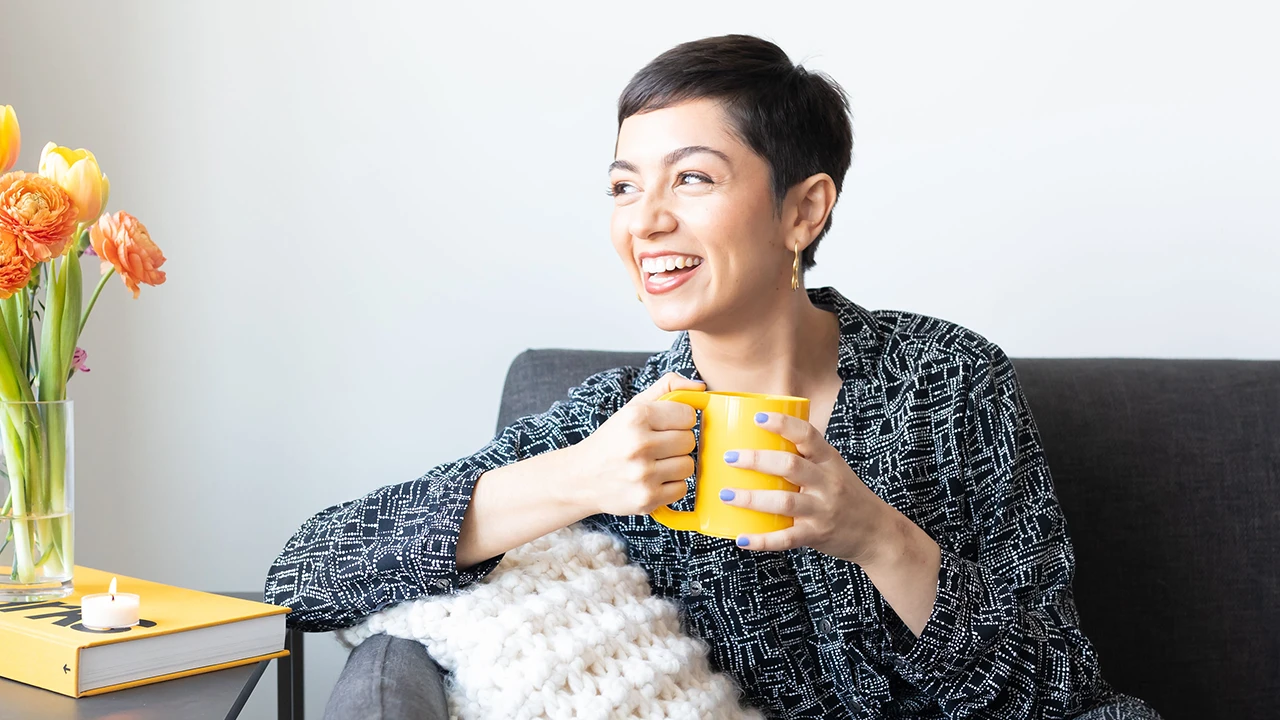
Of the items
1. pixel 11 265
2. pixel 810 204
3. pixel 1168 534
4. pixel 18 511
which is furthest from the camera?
pixel 1168 534

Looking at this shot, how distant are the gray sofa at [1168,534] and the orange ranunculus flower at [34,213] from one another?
0.67 m

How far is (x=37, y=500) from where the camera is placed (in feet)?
3.82

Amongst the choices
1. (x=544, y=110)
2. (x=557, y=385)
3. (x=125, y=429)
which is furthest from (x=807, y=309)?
(x=125, y=429)

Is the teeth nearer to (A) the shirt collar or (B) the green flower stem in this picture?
(A) the shirt collar

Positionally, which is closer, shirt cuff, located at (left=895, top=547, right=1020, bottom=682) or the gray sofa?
shirt cuff, located at (left=895, top=547, right=1020, bottom=682)

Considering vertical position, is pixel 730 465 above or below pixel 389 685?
above

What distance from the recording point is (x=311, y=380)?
A: 1.81 metres

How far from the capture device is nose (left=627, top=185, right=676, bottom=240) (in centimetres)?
118

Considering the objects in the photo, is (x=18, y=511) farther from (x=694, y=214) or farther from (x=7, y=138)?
(x=694, y=214)

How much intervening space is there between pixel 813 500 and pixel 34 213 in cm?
79

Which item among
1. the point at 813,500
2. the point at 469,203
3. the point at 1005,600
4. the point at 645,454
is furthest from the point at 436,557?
the point at 469,203

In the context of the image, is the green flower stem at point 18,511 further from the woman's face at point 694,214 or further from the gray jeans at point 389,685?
the woman's face at point 694,214

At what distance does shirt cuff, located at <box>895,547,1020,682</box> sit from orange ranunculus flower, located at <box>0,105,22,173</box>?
104 cm

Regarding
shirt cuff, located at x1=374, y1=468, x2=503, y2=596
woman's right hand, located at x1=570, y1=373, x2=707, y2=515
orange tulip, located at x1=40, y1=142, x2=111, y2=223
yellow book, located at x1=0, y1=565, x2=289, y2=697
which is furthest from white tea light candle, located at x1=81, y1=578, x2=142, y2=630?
woman's right hand, located at x1=570, y1=373, x2=707, y2=515
